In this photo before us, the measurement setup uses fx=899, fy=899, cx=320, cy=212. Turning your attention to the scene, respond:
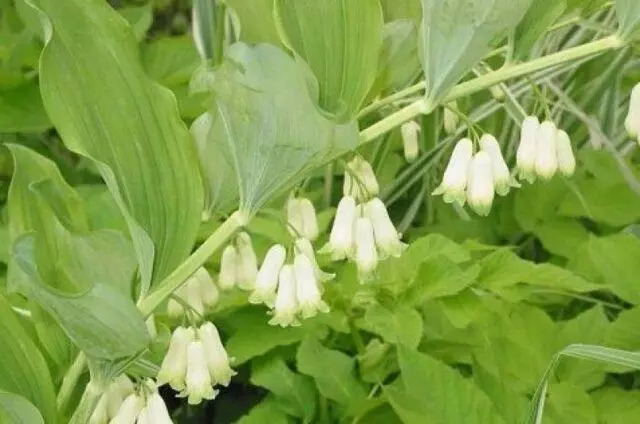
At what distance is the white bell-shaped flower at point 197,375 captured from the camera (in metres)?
0.68

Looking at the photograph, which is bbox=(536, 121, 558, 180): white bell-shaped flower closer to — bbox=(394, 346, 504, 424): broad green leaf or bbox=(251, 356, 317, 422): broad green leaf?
bbox=(394, 346, 504, 424): broad green leaf

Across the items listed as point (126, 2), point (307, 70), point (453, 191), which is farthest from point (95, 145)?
point (126, 2)

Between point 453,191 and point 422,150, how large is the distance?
0.84 meters

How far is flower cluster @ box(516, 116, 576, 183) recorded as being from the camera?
72 centimetres

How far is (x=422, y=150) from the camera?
1.54 meters

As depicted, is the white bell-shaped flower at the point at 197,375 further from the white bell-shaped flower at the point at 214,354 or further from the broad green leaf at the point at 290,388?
the broad green leaf at the point at 290,388

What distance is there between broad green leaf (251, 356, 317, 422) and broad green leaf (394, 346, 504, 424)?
0.54 ft

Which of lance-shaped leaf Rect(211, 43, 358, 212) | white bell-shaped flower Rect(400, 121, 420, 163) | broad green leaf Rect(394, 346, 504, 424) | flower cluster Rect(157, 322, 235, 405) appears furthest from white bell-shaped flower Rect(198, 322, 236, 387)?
white bell-shaped flower Rect(400, 121, 420, 163)

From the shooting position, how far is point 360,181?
715mm

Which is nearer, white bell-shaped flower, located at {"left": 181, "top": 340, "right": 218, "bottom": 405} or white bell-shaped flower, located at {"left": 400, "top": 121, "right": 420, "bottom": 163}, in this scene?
white bell-shaped flower, located at {"left": 181, "top": 340, "right": 218, "bottom": 405}

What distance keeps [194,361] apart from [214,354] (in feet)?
0.06

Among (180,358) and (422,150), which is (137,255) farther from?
(422,150)

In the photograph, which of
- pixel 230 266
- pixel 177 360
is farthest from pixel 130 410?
pixel 230 266

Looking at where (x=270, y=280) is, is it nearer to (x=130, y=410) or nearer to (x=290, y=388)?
(x=130, y=410)
